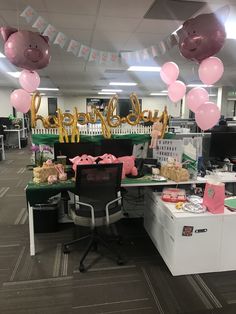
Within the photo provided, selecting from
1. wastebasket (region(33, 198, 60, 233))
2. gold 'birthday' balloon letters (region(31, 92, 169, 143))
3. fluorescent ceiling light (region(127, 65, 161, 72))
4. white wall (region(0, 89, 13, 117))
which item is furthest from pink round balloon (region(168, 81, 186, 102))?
white wall (region(0, 89, 13, 117))

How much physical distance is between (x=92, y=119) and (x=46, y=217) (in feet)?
4.23

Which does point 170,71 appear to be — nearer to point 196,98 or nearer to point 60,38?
point 196,98

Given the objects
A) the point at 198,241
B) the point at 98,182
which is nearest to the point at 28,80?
the point at 98,182

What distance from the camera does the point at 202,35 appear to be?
2305 millimetres

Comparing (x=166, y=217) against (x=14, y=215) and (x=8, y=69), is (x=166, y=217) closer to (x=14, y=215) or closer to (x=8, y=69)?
(x=14, y=215)

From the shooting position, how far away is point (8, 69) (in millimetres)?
6469

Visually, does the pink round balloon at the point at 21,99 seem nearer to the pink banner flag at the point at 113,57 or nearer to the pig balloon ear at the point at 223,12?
the pink banner flag at the point at 113,57

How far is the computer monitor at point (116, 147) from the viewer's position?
3.04 meters

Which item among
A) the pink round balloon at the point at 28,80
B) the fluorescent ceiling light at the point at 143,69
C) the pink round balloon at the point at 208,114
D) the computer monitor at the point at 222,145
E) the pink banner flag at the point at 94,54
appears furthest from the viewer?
the fluorescent ceiling light at the point at 143,69

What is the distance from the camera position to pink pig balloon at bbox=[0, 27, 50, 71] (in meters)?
2.33

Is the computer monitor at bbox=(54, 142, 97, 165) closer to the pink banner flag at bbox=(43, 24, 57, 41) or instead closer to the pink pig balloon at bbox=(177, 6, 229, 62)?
the pink banner flag at bbox=(43, 24, 57, 41)

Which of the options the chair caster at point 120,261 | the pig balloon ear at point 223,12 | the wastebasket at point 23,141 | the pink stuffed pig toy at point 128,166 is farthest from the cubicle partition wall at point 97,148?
the wastebasket at point 23,141

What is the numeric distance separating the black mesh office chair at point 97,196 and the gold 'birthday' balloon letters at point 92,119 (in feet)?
2.71

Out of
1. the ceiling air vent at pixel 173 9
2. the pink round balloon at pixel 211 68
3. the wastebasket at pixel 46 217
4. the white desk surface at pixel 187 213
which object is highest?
the ceiling air vent at pixel 173 9
